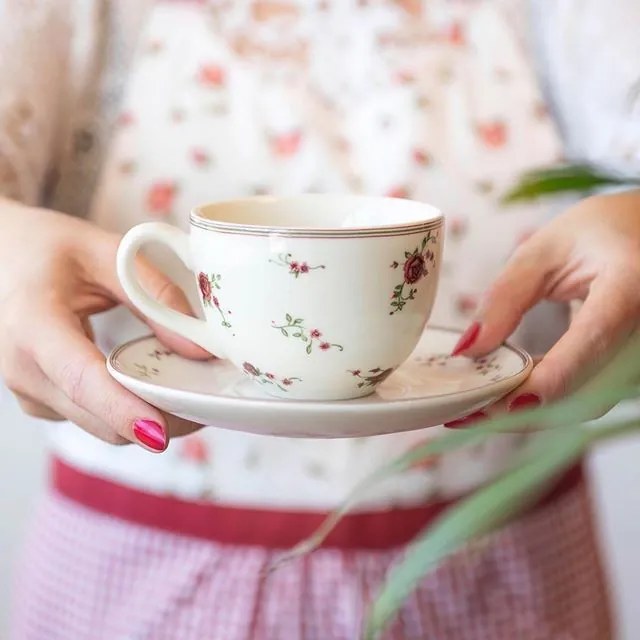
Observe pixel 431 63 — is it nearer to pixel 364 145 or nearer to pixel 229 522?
pixel 364 145

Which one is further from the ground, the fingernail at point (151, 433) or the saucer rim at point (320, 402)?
the saucer rim at point (320, 402)

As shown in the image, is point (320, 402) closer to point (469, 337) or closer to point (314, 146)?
point (469, 337)

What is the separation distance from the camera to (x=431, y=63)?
0.57m

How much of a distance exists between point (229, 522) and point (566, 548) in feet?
0.74

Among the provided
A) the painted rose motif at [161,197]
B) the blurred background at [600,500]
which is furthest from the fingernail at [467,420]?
the blurred background at [600,500]

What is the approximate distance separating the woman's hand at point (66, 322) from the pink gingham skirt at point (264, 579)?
5.7 inches

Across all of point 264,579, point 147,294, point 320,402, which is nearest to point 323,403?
point 320,402

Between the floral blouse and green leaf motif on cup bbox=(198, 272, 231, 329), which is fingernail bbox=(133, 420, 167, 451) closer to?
green leaf motif on cup bbox=(198, 272, 231, 329)

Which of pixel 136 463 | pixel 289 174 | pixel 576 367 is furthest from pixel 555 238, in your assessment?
pixel 136 463

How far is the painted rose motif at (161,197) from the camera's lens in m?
0.53

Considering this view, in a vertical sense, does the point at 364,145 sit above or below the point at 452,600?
above

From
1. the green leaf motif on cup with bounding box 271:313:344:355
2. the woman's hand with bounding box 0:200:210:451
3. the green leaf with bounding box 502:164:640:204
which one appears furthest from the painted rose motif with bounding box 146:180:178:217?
the green leaf with bounding box 502:164:640:204

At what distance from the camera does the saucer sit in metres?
0.31

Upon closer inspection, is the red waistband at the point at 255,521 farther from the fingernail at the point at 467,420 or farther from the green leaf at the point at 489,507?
the green leaf at the point at 489,507
